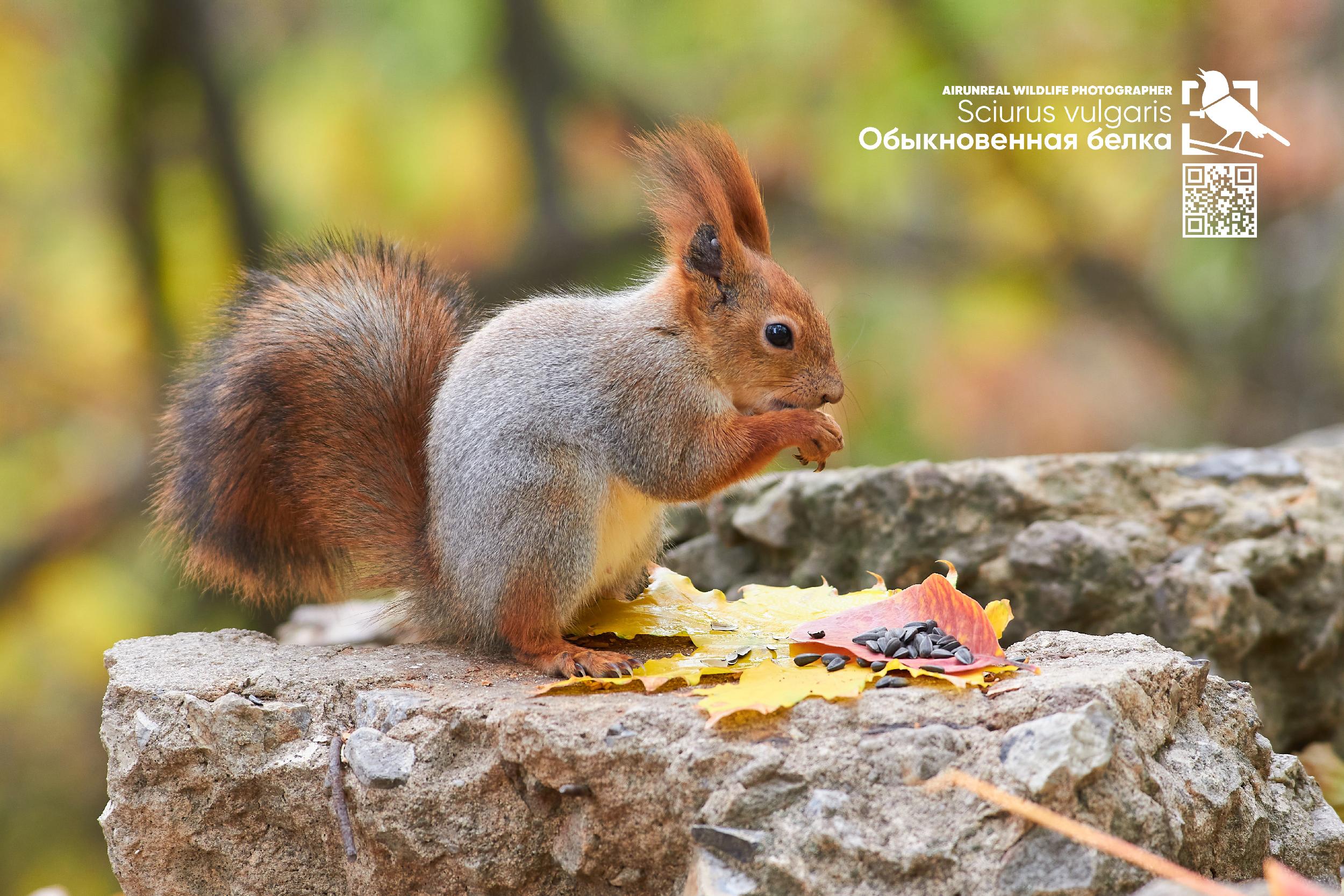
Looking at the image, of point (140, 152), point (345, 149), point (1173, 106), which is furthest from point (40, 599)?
point (1173, 106)

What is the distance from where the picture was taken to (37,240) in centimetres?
372

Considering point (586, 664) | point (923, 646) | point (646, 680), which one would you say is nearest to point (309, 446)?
point (586, 664)

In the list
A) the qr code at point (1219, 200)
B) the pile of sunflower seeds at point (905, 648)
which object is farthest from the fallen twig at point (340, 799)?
the qr code at point (1219, 200)

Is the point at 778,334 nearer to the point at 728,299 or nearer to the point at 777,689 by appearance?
the point at 728,299

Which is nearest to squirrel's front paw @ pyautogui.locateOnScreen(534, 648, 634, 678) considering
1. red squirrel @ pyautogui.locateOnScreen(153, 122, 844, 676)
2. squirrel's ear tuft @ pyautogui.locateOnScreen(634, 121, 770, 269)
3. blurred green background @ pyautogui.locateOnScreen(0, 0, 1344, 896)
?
red squirrel @ pyautogui.locateOnScreen(153, 122, 844, 676)

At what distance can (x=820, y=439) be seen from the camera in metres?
1.76

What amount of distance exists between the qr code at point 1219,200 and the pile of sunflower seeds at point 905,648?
296 cm

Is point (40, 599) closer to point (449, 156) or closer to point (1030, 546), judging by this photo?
point (449, 156)

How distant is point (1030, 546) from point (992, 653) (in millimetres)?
783

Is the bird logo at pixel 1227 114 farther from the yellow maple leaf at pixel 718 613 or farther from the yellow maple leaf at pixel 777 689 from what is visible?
the yellow maple leaf at pixel 777 689

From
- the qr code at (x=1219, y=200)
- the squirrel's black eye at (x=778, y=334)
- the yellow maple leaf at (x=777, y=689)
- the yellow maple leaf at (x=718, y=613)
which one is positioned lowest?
the yellow maple leaf at (x=777, y=689)

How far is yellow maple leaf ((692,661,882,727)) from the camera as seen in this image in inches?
53.8

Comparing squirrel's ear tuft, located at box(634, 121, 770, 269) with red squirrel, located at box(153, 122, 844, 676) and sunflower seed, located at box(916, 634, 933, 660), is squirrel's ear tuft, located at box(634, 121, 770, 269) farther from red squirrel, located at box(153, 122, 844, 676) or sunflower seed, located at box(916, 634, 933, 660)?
sunflower seed, located at box(916, 634, 933, 660)

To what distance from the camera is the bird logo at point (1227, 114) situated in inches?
158
